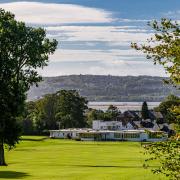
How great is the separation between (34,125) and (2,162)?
11342 cm

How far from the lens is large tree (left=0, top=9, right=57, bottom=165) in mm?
51844

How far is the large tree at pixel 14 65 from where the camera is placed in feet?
170

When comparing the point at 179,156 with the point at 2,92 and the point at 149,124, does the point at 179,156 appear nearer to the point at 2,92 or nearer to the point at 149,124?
the point at 2,92

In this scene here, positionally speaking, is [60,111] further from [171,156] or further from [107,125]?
[171,156]

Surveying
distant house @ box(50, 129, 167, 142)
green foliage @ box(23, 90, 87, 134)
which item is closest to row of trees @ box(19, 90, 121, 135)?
green foliage @ box(23, 90, 87, 134)

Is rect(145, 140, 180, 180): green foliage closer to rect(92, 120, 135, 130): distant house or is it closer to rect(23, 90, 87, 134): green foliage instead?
rect(23, 90, 87, 134): green foliage

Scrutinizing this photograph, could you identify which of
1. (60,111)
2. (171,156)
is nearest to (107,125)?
(60,111)

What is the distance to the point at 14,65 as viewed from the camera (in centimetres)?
5203

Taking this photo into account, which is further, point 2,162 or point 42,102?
point 42,102

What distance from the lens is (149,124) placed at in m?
194

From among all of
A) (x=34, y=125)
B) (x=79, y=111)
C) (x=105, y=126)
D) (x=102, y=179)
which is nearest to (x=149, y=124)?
(x=105, y=126)

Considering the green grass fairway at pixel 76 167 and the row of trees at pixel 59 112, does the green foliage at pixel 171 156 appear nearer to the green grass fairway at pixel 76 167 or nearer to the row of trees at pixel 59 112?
the green grass fairway at pixel 76 167

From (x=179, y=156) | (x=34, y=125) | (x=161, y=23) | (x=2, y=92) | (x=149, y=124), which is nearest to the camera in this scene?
(x=179, y=156)

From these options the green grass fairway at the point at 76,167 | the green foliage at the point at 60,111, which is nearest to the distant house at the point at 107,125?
the green foliage at the point at 60,111
